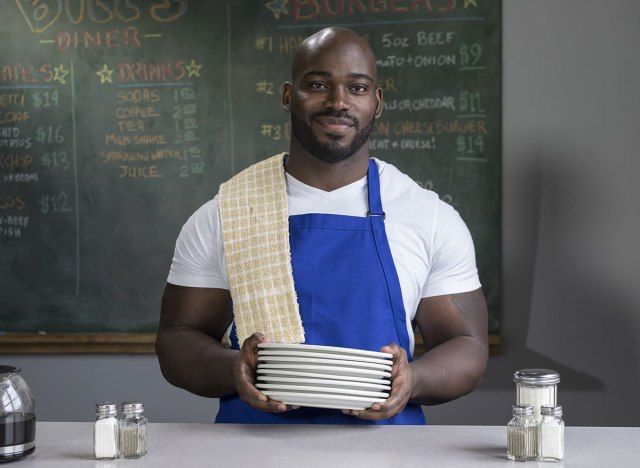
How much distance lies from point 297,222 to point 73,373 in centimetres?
178

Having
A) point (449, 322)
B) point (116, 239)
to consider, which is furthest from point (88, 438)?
point (116, 239)

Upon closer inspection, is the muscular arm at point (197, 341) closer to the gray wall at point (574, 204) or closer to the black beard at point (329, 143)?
the black beard at point (329, 143)

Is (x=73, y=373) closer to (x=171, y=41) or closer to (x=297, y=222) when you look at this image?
(x=171, y=41)

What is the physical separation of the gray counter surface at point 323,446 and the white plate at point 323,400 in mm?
76

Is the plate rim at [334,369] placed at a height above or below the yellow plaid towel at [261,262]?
below

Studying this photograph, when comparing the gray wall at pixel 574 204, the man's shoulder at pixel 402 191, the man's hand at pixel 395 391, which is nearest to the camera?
the man's hand at pixel 395 391

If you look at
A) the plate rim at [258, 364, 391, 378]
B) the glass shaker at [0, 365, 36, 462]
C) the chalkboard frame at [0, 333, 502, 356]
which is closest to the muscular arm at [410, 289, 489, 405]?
the plate rim at [258, 364, 391, 378]

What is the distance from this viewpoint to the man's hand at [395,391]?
5.28ft

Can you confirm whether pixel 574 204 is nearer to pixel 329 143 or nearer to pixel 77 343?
pixel 329 143

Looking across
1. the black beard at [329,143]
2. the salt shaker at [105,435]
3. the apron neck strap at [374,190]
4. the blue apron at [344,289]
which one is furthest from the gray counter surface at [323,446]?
the black beard at [329,143]

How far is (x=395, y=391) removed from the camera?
5.37 feet

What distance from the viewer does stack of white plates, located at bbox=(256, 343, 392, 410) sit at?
153 cm

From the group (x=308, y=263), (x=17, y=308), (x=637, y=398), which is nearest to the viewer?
(x=308, y=263)

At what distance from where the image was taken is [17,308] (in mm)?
3547
